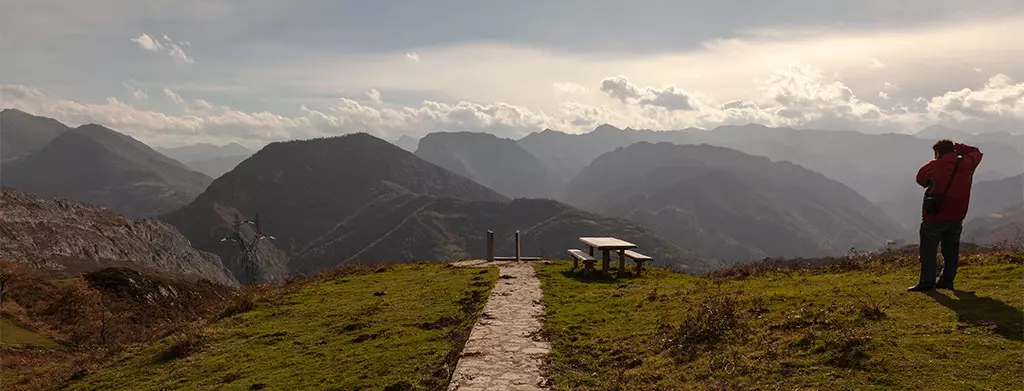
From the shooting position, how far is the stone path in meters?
10.1

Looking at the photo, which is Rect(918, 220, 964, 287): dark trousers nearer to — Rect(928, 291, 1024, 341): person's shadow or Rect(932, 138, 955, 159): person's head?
Rect(928, 291, 1024, 341): person's shadow

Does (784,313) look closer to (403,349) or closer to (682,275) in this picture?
(403,349)

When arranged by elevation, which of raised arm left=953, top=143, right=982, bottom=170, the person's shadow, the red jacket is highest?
raised arm left=953, top=143, right=982, bottom=170

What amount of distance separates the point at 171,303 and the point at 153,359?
18.3m

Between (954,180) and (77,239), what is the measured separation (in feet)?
364

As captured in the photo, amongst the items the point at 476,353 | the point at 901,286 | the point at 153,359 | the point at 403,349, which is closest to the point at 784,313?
the point at 901,286

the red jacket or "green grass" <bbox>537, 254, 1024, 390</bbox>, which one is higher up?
the red jacket

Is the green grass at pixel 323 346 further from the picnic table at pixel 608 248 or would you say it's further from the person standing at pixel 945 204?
the person standing at pixel 945 204

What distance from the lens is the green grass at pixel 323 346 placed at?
38.4 feet

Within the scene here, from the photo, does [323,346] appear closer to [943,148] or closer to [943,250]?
[943,250]

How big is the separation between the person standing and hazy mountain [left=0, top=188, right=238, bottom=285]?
72984 mm

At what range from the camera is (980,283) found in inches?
487

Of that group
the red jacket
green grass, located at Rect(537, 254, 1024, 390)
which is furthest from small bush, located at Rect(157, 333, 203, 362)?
the red jacket

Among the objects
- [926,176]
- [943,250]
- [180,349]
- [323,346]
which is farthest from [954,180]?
[180,349]
